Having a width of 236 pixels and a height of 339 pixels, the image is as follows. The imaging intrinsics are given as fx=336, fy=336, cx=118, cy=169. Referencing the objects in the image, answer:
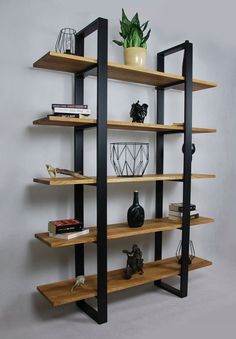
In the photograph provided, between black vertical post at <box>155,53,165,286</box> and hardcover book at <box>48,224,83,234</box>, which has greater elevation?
black vertical post at <box>155,53,165,286</box>

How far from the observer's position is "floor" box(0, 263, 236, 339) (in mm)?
1925

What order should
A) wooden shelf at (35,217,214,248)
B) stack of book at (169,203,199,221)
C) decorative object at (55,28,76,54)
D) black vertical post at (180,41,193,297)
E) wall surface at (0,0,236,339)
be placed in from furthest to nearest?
stack of book at (169,203,199,221) → black vertical post at (180,41,193,297) → decorative object at (55,28,76,54) → wall surface at (0,0,236,339) → wooden shelf at (35,217,214,248)

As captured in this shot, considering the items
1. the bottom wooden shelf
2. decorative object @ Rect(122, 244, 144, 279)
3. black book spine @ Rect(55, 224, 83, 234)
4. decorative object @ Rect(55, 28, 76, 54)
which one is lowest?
the bottom wooden shelf

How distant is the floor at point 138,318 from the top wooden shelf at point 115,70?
1466mm

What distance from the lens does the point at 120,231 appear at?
7.13ft

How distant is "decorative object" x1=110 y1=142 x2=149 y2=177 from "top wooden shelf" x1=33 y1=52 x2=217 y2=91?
1.54 feet

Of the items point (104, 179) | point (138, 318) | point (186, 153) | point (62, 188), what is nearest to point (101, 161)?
point (104, 179)

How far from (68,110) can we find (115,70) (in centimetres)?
44

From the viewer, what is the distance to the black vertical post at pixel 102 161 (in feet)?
6.41

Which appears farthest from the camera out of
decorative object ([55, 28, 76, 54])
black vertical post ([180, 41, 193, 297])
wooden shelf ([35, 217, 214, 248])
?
black vertical post ([180, 41, 193, 297])

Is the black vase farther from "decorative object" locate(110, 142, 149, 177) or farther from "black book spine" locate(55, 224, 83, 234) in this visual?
"black book spine" locate(55, 224, 83, 234)

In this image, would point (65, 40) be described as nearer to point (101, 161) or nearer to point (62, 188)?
point (101, 161)

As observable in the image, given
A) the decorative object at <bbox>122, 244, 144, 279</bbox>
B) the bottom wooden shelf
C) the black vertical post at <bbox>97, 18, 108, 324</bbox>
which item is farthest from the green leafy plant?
the bottom wooden shelf

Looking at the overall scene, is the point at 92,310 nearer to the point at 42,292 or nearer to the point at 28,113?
the point at 42,292
